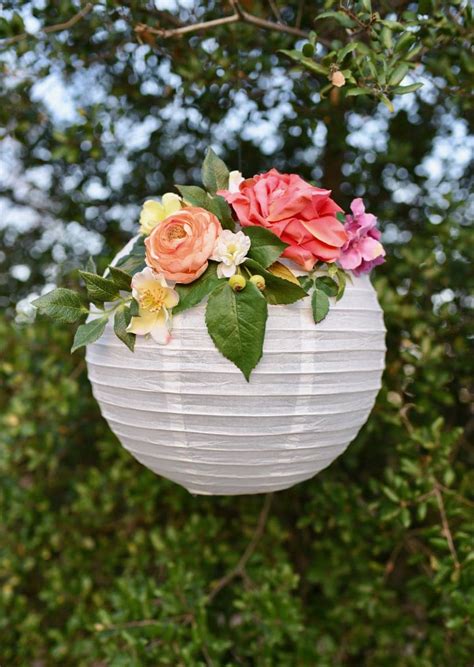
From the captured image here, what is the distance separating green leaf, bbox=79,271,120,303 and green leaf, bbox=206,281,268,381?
13 cm

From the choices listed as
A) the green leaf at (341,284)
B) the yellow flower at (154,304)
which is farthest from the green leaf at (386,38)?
the yellow flower at (154,304)

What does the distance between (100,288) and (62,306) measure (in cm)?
6

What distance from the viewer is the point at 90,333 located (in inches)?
27.6

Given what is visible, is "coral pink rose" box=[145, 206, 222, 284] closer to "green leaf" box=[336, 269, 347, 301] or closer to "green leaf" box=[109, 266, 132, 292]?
"green leaf" box=[109, 266, 132, 292]

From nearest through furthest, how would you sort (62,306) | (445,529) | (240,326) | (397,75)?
(240,326) < (62,306) < (397,75) < (445,529)

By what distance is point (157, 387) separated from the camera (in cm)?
68

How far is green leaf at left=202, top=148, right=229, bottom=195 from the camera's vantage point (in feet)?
2.47

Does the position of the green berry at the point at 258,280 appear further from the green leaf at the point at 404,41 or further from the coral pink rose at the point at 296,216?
the green leaf at the point at 404,41

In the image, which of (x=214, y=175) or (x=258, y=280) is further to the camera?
(x=214, y=175)

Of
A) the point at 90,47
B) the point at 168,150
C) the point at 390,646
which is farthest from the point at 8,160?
the point at 390,646

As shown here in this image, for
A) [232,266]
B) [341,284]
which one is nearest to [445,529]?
[341,284]

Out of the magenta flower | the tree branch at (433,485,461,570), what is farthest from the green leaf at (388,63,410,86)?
the tree branch at (433,485,461,570)

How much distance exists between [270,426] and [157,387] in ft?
0.42

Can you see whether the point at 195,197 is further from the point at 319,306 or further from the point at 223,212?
the point at 319,306
